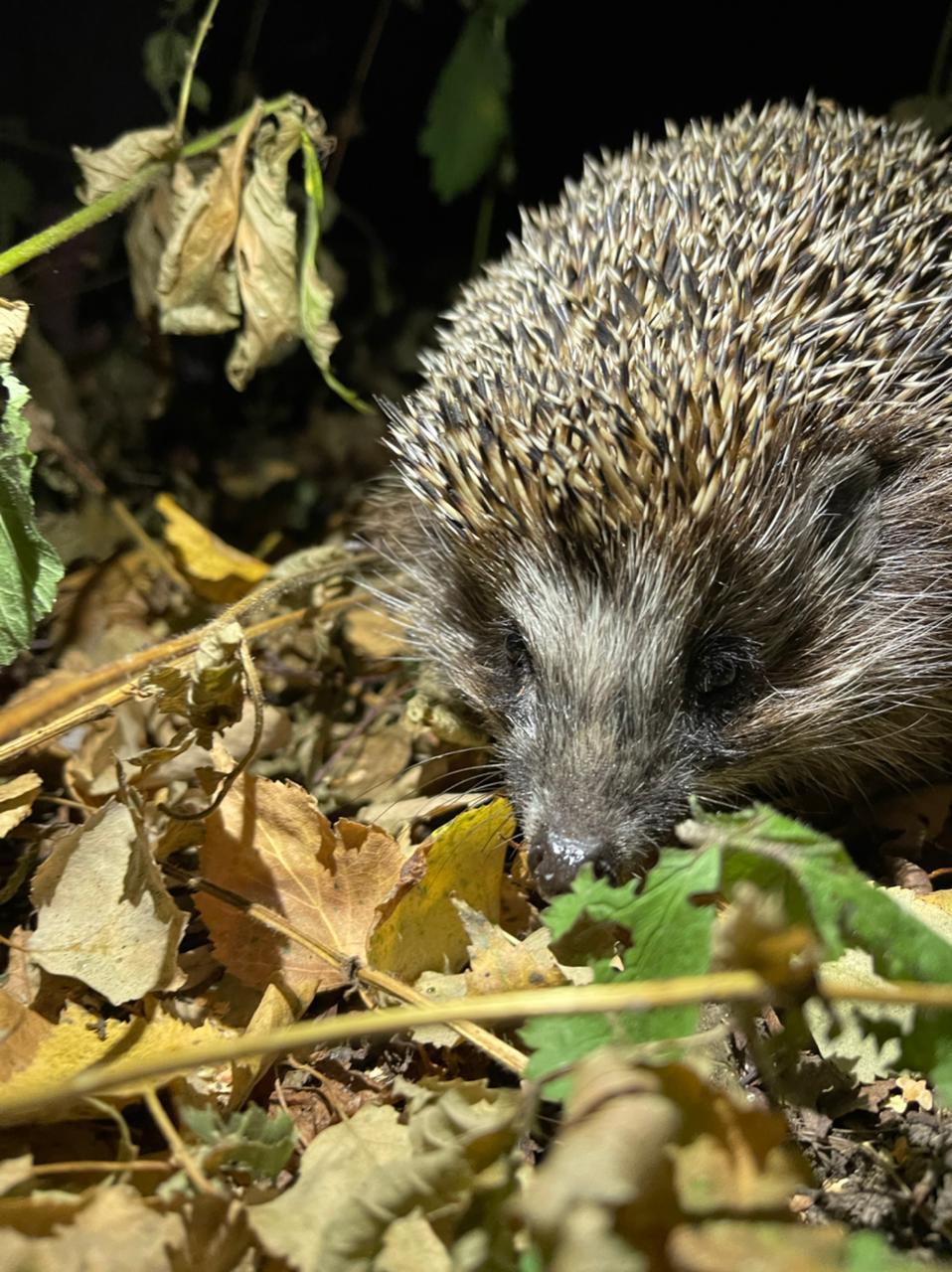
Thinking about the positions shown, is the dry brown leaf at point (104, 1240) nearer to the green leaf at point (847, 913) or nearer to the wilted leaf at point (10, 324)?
the green leaf at point (847, 913)

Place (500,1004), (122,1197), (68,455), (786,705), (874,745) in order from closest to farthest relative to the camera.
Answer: (500,1004) → (122,1197) → (786,705) → (874,745) → (68,455)

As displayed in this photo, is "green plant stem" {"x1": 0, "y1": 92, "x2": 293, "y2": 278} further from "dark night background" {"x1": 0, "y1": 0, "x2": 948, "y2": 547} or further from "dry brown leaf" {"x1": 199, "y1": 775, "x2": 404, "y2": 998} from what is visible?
"dry brown leaf" {"x1": 199, "y1": 775, "x2": 404, "y2": 998}

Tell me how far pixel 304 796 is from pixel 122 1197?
2.68 ft

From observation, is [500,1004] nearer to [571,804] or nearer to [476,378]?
[571,804]

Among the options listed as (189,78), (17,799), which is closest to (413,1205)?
(17,799)

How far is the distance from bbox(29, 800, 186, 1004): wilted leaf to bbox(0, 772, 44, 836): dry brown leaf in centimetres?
26

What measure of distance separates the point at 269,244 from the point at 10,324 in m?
0.83

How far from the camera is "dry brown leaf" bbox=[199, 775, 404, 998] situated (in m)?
2.12

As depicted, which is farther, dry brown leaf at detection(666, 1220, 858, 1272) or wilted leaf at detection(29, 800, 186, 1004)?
wilted leaf at detection(29, 800, 186, 1004)

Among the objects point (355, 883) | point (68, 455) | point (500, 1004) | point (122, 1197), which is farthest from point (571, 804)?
point (68, 455)

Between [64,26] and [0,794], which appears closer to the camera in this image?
[0,794]

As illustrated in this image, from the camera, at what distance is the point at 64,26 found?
346cm

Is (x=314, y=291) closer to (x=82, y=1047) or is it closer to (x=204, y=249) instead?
(x=204, y=249)

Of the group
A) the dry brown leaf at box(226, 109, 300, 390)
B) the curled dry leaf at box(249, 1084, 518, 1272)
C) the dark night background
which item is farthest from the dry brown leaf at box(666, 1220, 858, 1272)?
the dark night background
